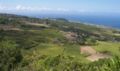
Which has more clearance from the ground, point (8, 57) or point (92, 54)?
point (8, 57)

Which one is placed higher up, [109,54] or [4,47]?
[4,47]

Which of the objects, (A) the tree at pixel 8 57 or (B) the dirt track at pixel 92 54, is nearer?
(A) the tree at pixel 8 57

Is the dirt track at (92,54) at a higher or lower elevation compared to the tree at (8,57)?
lower

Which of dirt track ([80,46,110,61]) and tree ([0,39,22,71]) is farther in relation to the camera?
dirt track ([80,46,110,61])

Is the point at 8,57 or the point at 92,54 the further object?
the point at 92,54

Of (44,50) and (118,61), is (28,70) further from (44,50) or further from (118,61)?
(44,50)

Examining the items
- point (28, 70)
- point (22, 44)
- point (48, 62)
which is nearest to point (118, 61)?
point (28, 70)

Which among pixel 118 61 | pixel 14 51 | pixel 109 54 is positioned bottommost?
pixel 109 54

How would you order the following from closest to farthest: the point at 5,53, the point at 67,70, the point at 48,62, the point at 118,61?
the point at 118,61 < the point at 67,70 < the point at 48,62 < the point at 5,53

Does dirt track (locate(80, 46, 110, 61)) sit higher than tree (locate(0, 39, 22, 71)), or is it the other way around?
tree (locate(0, 39, 22, 71))

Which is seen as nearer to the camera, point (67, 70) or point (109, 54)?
point (67, 70)

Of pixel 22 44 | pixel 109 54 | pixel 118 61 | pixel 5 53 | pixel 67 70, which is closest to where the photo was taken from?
pixel 118 61
